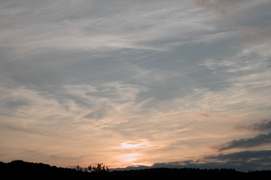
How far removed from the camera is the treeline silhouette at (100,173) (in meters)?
44.7

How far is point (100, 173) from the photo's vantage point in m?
51.9

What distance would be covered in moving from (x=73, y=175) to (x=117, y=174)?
36.5 feet

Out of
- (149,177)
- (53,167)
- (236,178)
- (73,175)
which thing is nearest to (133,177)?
(149,177)

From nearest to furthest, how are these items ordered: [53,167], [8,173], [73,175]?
[8,173] → [73,175] → [53,167]

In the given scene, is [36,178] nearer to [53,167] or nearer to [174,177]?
[53,167]

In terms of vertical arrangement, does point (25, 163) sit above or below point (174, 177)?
above

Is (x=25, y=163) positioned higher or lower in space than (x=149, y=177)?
higher

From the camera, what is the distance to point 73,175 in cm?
4906

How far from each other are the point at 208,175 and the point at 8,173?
40.2 metres

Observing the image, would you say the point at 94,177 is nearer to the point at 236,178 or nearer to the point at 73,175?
the point at 73,175

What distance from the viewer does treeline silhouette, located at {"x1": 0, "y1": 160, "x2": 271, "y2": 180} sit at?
147ft

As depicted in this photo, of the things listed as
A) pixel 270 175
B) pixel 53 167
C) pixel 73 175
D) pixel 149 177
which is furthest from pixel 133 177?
pixel 270 175

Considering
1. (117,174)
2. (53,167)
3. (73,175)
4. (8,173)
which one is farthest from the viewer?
(117,174)

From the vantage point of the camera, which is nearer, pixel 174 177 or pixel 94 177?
pixel 94 177
